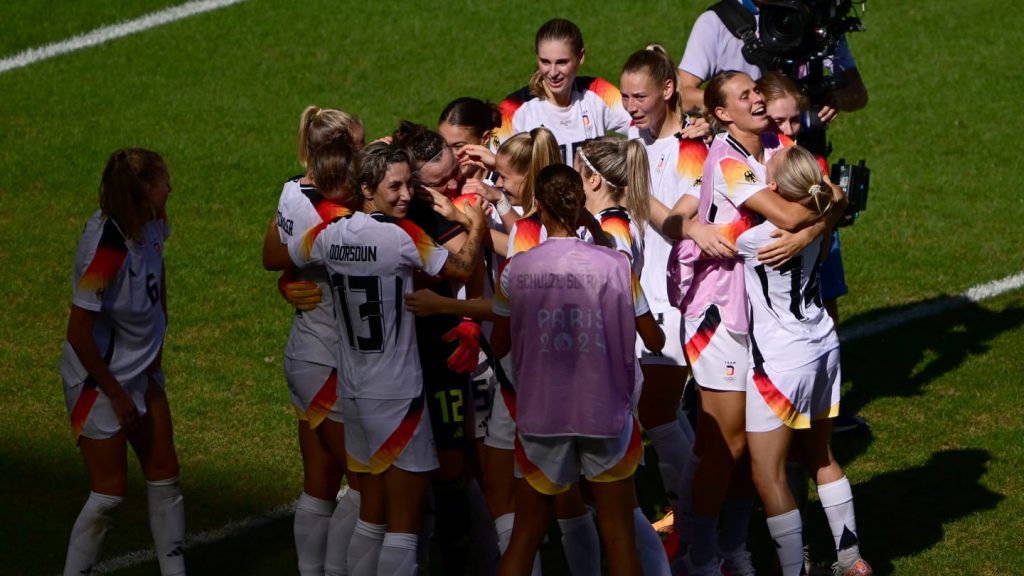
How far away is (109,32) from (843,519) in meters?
11.1

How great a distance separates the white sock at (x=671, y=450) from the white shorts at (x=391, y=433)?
1.59 m

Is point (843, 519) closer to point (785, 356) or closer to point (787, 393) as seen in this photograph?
point (787, 393)

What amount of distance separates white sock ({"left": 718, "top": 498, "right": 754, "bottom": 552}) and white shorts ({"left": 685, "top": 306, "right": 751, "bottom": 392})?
62 centimetres

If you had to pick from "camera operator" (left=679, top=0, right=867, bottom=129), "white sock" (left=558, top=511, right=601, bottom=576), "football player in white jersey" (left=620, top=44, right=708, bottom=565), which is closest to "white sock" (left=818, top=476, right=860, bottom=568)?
A: "football player in white jersey" (left=620, top=44, right=708, bottom=565)

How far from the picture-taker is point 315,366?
6.76 metres

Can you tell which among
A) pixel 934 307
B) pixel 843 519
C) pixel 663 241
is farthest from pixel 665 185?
pixel 934 307

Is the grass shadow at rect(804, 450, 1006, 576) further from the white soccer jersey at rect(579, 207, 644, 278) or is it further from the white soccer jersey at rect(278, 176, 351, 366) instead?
the white soccer jersey at rect(278, 176, 351, 366)

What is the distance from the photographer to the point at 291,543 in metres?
7.85

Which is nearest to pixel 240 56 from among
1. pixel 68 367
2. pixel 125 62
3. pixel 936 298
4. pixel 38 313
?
pixel 125 62

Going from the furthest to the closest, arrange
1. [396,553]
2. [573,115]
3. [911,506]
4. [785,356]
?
[573,115] → [911,506] → [785,356] → [396,553]

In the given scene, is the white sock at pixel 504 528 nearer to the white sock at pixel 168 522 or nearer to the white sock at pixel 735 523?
the white sock at pixel 735 523

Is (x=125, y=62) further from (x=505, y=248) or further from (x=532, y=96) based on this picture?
(x=505, y=248)

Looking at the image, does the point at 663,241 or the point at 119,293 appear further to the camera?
the point at 663,241

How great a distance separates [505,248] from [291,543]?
6.97 feet
